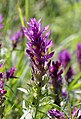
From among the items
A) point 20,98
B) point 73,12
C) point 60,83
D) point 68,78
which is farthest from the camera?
point 73,12

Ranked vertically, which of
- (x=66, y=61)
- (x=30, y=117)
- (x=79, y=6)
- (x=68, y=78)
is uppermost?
(x=79, y=6)

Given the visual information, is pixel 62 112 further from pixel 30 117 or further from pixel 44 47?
pixel 44 47

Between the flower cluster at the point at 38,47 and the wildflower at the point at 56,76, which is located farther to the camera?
the wildflower at the point at 56,76

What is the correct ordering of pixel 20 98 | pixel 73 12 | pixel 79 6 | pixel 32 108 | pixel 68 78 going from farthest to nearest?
pixel 73 12, pixel 79 6, pixel 68 78, pixel 20 98, pixel 32 108

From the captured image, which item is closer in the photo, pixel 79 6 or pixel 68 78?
pixel 68 78

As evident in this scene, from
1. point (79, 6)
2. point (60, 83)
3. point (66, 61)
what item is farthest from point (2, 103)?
point (79, 6)

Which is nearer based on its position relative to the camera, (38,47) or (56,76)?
(38,47)

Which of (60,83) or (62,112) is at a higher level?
(60,83)

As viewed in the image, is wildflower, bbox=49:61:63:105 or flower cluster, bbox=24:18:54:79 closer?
flower cluster, bbox=24:18:54:79
